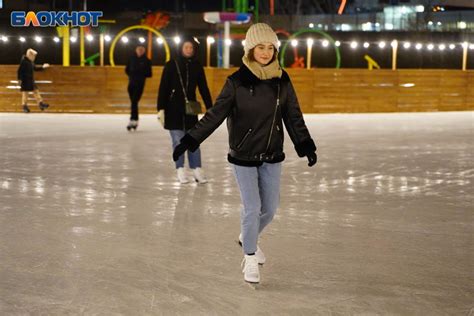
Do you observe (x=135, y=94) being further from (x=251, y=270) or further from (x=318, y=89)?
(x=251, y=270)

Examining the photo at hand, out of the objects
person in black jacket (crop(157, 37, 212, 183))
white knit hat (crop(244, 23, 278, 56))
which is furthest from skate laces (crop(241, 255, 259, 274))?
person in black jacket (crop(157, 37, 212, 183))

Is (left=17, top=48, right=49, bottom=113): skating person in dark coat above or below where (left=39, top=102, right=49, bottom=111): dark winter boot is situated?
above

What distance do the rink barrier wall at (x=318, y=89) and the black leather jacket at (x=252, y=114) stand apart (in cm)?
1651

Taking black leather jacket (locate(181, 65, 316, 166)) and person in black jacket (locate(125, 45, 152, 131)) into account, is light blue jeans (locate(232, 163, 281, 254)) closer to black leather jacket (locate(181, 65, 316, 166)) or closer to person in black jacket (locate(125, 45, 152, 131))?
black leather jacket (locate(181, 65, 316, 166))

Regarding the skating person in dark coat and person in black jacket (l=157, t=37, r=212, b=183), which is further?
the skating person in dark coat

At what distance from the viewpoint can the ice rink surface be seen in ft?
13.9

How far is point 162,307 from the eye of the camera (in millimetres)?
4074

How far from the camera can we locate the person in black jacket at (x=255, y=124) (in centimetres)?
460

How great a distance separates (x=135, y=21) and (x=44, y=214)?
37724mm

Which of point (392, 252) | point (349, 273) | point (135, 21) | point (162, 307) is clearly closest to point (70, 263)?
point (162, 307)

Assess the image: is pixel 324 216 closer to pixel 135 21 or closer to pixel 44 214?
pixel 44 214

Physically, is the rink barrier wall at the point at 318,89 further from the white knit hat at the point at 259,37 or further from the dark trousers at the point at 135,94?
the white knit hat at the point at 259,37

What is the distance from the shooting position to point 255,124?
182 inches

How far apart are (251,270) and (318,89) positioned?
58.8 ft
